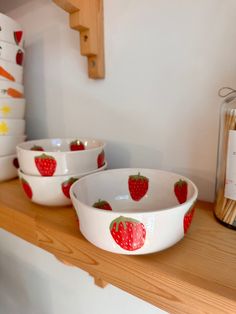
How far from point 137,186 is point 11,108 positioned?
0.30 metres

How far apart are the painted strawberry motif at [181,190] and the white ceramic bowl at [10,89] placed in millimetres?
370

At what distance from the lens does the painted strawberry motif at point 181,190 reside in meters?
0.35

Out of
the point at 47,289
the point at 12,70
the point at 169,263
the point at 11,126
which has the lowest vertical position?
the point at 47,289

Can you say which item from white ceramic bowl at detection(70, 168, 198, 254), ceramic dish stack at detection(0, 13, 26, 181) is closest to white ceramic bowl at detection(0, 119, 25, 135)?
ceramic dish stack at detection(0, 13, 26, 181)

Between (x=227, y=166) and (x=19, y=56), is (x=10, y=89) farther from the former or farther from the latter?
(x=227, y=166)

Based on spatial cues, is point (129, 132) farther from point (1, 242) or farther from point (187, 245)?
point (1, 242)

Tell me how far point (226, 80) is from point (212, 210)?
0.19m

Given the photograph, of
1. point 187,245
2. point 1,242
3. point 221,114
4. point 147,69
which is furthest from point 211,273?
point 1,242

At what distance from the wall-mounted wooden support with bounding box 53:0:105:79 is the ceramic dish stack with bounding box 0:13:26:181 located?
142 mm

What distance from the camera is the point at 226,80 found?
1.22ft

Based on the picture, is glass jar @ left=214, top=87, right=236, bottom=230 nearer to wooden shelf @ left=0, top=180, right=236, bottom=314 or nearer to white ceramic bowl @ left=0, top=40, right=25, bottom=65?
wooden shelf @ left=0, top=180, right=236, bottom=314

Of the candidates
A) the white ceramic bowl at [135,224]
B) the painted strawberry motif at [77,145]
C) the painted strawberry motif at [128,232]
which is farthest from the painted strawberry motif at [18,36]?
the painted strawberry motif at [128,232]

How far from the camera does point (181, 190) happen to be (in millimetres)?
360

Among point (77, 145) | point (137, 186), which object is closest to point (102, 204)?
point (137, 186)
